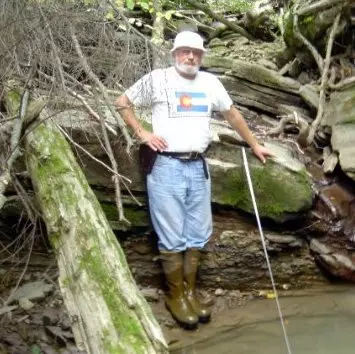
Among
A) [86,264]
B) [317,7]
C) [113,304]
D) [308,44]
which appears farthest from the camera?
[308,44]

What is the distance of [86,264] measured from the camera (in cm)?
336

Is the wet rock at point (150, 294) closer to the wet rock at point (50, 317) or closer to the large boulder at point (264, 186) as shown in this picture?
the wet rock at point (50, 317)

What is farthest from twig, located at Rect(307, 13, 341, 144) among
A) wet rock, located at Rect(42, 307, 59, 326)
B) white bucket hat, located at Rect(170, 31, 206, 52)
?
wet rock, located at Rect(42, 307, 59, 326)

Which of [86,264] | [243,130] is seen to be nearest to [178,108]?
[243,130]

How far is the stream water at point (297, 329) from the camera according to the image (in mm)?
4621

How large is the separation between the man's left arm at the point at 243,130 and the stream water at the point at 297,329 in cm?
139

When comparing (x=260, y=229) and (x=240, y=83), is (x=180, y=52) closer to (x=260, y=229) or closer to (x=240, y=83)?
(x=260, y=229)

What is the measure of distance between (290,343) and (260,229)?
1.09 metres

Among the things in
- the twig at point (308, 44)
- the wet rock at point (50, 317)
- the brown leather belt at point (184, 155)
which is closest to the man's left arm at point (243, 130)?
the brown leather belt at point (184, 155)

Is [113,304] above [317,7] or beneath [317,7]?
beneath

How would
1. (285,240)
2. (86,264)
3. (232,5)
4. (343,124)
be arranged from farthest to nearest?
(232,5) < (343,124) < (285,240) < (86,264)

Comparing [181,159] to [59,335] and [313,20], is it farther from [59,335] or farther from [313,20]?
[313,20]

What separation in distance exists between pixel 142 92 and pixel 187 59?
1.68ft

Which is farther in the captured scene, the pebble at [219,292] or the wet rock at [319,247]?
the wet rock at [319,247]
